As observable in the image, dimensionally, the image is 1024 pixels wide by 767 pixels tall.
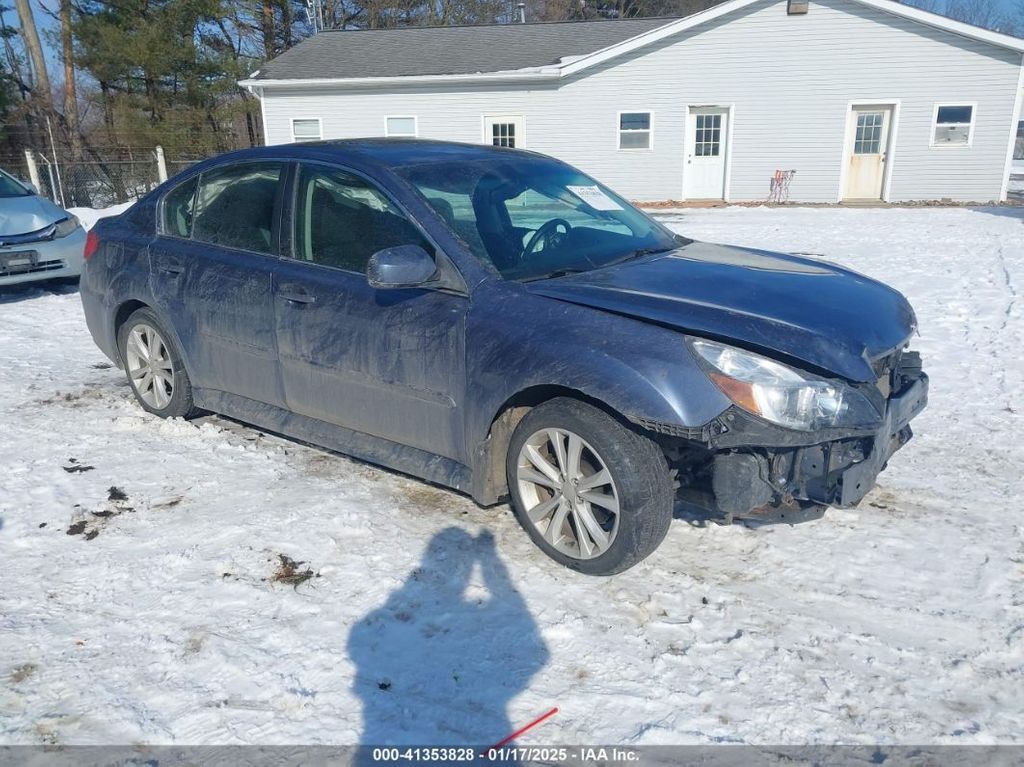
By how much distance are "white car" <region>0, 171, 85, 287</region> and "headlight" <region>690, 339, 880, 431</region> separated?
8.34 meters

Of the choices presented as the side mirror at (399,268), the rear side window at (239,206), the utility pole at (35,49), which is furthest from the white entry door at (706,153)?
the utility pole at (35,49)

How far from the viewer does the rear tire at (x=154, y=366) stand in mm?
5062

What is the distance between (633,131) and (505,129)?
3.32 metres

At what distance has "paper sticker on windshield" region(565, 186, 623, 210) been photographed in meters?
4.44

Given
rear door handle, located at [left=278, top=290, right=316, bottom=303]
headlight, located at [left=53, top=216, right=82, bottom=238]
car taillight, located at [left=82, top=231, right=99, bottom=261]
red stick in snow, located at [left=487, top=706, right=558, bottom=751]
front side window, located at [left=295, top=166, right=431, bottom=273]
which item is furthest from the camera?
headlight, located at [left=53, top=216, right=82, bottom=238]

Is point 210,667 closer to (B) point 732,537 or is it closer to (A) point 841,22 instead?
(B) point 732,537

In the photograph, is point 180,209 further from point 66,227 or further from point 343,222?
point 66,227

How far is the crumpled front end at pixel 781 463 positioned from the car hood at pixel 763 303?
0.87ft

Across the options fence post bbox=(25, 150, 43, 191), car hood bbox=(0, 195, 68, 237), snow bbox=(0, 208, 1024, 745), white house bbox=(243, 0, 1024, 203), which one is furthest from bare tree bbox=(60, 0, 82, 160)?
snow bbox=(0, 208, 1024, 745)

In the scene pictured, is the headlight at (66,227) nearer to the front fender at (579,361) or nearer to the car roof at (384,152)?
the car roof at (384,152)

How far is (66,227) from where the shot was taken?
30.7ft

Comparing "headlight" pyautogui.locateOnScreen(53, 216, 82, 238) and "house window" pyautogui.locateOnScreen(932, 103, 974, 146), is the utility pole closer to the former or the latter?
"headlight" pyautogui.locateOnScreen(53, 216, 82, 238)

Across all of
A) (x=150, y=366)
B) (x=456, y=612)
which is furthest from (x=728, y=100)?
(x=456, y=612)

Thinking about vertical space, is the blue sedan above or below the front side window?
below
